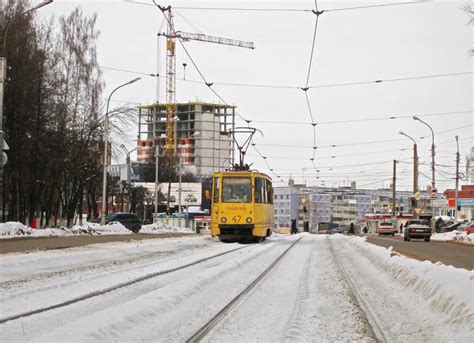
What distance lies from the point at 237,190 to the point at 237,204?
696 mm

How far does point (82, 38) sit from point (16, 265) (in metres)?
27.4

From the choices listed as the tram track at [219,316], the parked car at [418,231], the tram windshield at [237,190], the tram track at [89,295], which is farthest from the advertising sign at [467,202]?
the tram track at [219,316]

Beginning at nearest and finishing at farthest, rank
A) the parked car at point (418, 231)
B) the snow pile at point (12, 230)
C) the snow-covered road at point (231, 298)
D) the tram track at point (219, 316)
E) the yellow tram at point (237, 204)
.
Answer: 1. the tram track at point (219, 316)
2. the snow-covered road at point (231, 298)
3. the snow pile at point (12, 230)
4. the yellow tram at point (237, 204)
5. the parked car at point (418, 231)

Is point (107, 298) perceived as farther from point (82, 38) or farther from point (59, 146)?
point (82, 38)

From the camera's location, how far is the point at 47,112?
115 feet

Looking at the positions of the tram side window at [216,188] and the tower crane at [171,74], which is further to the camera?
the tower crane at [171,74]

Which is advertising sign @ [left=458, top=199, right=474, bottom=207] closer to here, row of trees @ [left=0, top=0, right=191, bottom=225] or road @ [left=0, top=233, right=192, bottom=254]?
row of trees @ [left=0, top=0, right=191, bottom=225]

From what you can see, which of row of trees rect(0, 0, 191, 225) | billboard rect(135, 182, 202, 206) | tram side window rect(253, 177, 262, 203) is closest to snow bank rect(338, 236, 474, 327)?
tram side window rect(253, 177, 262, 203)

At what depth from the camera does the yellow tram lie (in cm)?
2881

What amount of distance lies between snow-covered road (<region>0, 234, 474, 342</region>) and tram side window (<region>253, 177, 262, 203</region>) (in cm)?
1295

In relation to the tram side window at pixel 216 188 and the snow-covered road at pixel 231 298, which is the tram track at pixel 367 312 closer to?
the snow-covered road at pixel 231 298

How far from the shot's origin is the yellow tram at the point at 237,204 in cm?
2881

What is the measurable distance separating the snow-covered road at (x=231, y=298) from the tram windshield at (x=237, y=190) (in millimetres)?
12745

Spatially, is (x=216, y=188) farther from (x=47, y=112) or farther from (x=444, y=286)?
(x=444, y=286)
